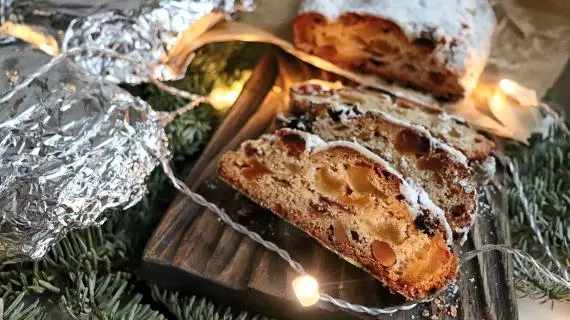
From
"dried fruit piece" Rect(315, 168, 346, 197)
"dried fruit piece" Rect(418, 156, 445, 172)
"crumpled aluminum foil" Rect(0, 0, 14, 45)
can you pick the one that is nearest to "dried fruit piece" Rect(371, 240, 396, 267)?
"dried fruit piece" Rect(315, 168, 346, 197)

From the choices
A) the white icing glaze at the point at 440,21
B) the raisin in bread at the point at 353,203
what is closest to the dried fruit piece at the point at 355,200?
the raisin in bread at the point at 353,203

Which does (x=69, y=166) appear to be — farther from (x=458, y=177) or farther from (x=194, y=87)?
(x=458, y=177)

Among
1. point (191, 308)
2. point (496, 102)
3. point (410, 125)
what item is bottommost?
point (191, 308)

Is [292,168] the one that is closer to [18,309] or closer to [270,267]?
[270,267]

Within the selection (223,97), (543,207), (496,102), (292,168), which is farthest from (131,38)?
(543,207)

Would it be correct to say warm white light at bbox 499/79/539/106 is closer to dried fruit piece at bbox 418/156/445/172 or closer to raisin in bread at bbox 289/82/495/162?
raisin in bread at bbox 289/82/495/162
